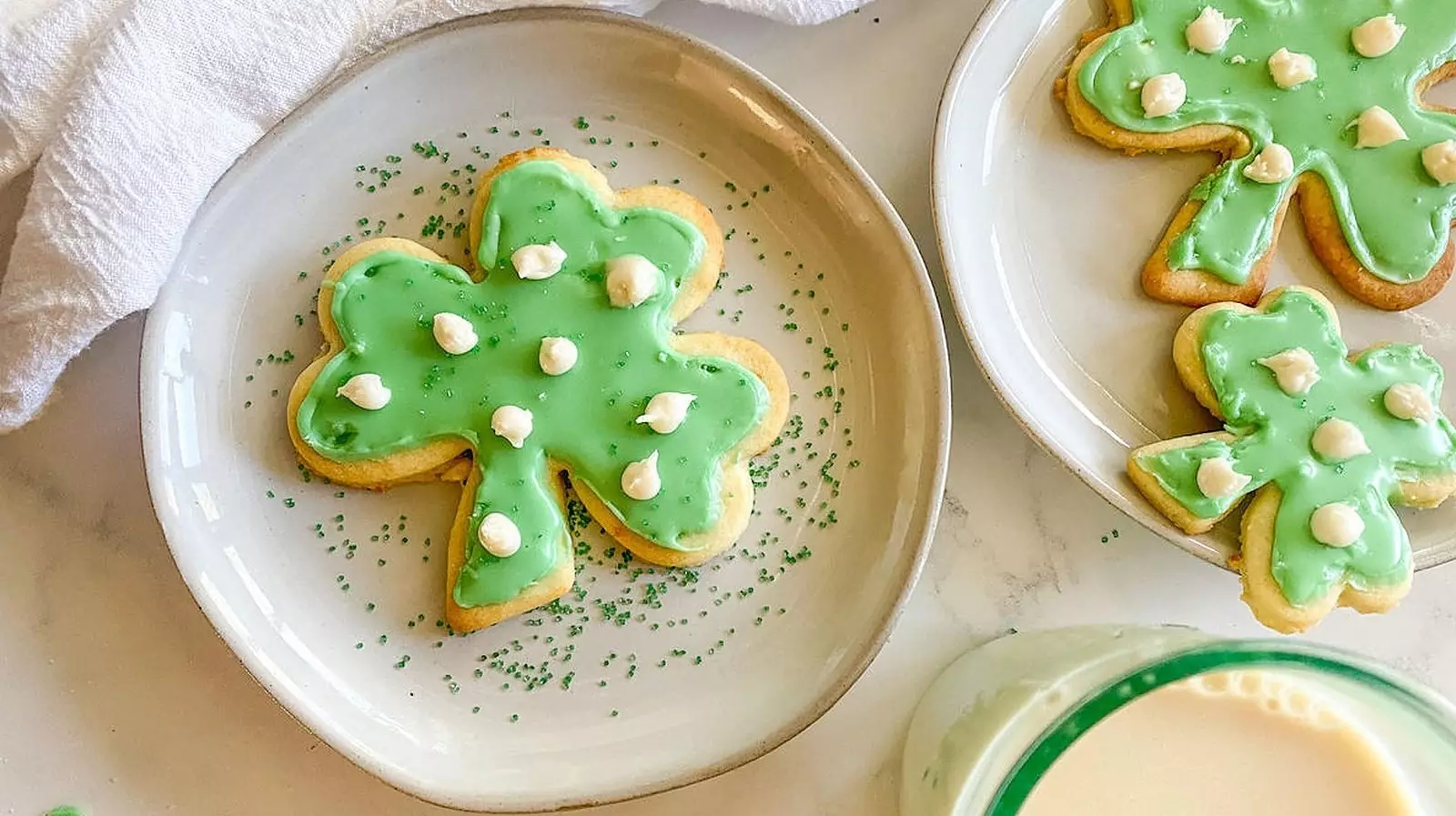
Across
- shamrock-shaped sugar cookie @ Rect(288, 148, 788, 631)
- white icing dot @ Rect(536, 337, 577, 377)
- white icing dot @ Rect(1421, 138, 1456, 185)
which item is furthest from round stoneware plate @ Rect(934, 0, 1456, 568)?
white icing dot @ Rect(536, 337, 577, 377)

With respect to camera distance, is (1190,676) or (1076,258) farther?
(1076,258)

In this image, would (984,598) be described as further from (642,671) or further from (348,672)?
(348,672)

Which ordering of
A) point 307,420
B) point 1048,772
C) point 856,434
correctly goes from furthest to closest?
point 856,434, point 307,420, point 1048,772

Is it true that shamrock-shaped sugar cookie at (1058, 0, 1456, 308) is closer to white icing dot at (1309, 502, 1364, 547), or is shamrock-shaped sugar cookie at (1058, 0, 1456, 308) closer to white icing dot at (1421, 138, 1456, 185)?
white icing dot at (1421, 138, 1456, 185)

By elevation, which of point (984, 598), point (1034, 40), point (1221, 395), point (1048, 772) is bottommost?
point (984, 598)

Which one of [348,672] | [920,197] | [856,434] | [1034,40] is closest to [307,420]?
[348,672]

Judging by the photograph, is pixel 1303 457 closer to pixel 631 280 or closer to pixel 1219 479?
pixel 1219 479

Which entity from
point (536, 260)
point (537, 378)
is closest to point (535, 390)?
point (537, 378)
